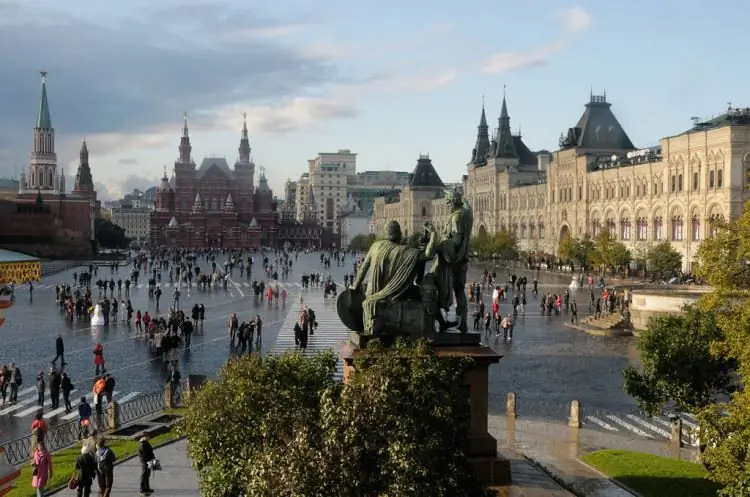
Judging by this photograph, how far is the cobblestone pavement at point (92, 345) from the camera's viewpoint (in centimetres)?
A: 2381

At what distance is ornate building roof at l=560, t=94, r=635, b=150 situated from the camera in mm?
99500

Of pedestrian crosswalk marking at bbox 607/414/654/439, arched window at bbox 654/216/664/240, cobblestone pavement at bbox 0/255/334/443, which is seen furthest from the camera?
arched window at bbox 654/216/664/240

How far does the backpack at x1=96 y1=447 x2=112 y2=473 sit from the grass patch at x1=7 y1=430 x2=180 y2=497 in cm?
102

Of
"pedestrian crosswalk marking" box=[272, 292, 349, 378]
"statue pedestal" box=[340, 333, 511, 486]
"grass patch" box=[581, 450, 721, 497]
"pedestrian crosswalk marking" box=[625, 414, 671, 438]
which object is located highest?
"statue pedestal" box=[340, 333, 511, 486]

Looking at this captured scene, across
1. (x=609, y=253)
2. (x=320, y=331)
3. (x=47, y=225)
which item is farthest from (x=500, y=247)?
(x=320, y=331)

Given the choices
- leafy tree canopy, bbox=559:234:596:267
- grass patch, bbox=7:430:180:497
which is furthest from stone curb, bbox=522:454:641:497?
leafy tree canopy, bbox=559:234:596:267

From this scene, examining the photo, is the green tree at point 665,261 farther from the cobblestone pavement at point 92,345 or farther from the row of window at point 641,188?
the cobblestone pavement at point 92,345

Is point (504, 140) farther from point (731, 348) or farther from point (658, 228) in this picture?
point (731, 348)

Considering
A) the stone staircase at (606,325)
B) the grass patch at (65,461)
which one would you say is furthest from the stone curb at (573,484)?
the stone staircase at (606,325)

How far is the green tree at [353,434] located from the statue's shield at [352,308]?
10.5 feet

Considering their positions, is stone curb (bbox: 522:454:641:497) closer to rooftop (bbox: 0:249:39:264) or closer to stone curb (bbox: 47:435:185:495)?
stone curb (bbox: 47:435:185:495)

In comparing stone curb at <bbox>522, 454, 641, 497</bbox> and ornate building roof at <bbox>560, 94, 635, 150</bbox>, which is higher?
ornate building roof at <bbox>560, 94, 635, 150</bbox>

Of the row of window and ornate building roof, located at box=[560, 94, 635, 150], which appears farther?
ornate building roof, located at box=[560, 94, 635, 150]

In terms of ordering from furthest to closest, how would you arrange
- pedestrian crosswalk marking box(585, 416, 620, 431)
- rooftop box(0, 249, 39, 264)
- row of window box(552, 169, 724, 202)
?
row of window box(552, 169, 724, 202), pedestrian crosswalk marking box(585, 416, 620, 431), rooftop box(0, 249, 39, 264)
